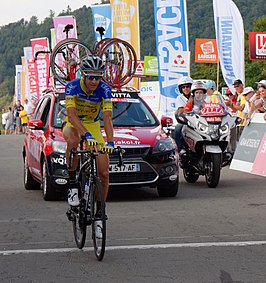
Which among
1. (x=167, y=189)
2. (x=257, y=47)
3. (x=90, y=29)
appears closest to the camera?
(x=167, y=189)

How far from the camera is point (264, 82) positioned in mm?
17812

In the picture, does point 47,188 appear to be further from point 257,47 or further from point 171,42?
point 257,47

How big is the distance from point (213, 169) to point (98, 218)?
6.79 metres

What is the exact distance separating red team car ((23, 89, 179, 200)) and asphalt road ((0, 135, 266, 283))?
303mm

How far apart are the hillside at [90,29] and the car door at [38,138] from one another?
93.3 meters

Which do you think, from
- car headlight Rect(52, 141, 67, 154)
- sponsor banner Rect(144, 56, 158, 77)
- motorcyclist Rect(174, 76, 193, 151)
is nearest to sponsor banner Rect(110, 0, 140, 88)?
motorcyclist Rect(174, 76, 193, 151)

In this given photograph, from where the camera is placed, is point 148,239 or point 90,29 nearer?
point 148,239

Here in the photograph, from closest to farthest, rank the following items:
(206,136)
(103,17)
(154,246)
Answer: (154,246) < (206,136) < (103,17)

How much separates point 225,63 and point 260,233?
773 inches

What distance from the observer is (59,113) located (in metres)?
13.5

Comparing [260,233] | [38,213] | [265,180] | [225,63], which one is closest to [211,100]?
[265,180]

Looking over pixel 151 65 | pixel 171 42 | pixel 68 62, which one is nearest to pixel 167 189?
pixel 68 62

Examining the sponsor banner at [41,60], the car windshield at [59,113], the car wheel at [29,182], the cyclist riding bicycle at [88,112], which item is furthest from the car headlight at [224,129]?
the sponsor banner at [41,60]

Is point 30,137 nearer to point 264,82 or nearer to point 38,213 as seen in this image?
point 38,213
